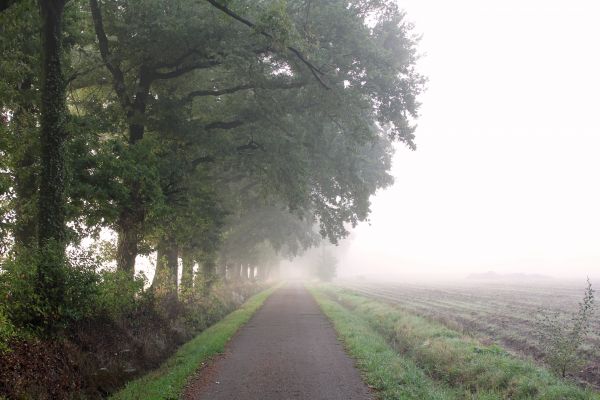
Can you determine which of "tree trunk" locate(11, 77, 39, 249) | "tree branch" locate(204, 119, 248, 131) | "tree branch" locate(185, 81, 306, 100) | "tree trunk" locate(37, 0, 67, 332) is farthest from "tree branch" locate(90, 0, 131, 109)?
"tree branch" locate(204, 119, 248, 131)

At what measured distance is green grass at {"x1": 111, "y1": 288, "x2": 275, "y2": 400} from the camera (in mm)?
8008

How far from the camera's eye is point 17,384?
634 centimetres

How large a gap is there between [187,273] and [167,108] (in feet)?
25.1

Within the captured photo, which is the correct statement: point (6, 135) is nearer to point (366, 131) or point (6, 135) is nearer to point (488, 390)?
point (366, 131)

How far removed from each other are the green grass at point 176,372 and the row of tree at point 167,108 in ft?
7.51

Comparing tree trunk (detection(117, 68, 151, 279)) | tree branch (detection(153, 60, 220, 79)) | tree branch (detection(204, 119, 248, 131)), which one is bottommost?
tree trunk (detection(117, 68, 151, 279))

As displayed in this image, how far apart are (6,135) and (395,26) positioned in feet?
50.3

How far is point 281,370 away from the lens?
33.0 feet

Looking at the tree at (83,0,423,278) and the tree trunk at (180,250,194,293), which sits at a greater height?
the tree at (83,0,423,278)

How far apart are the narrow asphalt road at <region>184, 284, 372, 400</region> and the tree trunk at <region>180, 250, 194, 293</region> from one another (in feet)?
11.8

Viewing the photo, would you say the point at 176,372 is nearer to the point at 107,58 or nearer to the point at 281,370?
the point at 281,370

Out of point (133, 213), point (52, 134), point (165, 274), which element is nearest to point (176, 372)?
point (52, 134)

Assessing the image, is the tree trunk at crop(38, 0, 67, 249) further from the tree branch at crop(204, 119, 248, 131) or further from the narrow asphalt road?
the tree branch at crop(204, 119, 248, 131)

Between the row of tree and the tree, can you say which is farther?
the tree
